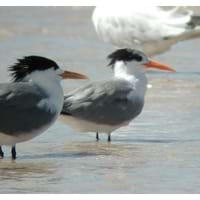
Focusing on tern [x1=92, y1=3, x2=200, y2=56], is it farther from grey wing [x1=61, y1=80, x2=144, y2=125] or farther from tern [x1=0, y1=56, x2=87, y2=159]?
tern [x1=0, y1=56, x2=87, y2=159]

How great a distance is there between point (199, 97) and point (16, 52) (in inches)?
26.3

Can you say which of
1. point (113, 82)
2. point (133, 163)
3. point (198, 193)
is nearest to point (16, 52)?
point (113, 82)

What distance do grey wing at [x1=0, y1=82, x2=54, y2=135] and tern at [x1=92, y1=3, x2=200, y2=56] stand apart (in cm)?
47

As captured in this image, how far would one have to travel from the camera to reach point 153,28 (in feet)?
11.5

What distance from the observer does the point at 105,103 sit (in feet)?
11.1

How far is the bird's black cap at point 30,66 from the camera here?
3.25 m

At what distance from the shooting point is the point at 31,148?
10.8ft

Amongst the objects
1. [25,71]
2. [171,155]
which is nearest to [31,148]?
[25,71]

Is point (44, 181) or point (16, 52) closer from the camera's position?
point (44, 181)

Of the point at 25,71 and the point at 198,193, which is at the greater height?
the point at 25,71

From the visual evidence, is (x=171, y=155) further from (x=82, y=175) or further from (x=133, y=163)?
(x=82, y=175)

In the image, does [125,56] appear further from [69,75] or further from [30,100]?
[30,100]
